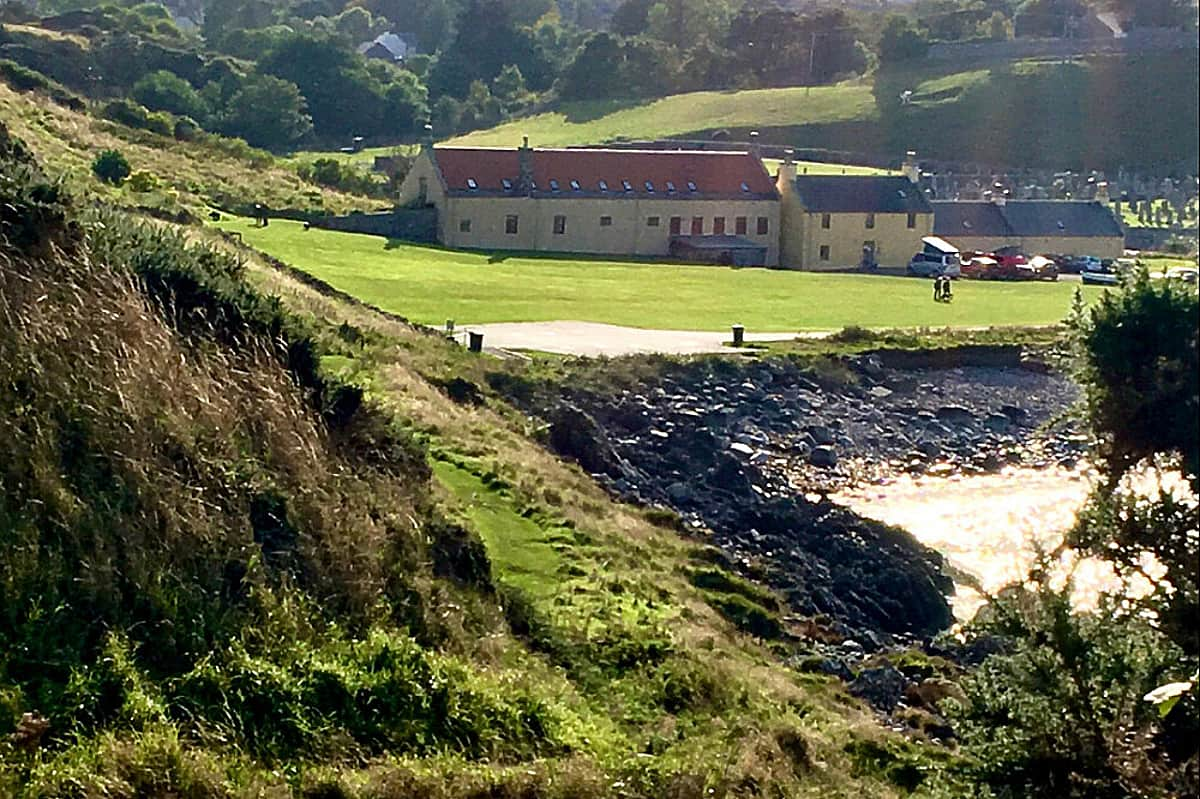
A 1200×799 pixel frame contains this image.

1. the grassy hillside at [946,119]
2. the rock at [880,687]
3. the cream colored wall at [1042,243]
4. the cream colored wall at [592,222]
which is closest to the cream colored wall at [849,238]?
the cream colored wall at [592,222]

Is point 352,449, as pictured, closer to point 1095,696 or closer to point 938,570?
point 1095,696

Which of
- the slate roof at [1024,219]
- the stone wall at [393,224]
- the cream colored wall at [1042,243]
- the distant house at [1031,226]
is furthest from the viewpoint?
the slate roof at [1024,219]

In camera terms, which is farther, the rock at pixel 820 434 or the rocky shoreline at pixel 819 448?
the rock at pixel 820 434

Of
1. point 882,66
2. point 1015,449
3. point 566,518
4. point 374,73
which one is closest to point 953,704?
point 566,518

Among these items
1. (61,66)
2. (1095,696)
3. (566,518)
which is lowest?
(566,518)

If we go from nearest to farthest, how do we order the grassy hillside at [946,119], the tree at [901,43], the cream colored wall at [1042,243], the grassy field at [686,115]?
the cream colored wall at [1042,243] < the grassy hillside at [946,119] < the grassy field at [686,115] < the tree at [901,43]

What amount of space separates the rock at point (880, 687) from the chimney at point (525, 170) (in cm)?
4159

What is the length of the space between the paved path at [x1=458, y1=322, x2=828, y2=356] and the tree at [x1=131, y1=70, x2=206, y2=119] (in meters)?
42.4

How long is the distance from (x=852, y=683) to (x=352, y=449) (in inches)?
239

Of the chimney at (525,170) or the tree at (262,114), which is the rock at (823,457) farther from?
the tree at (262,114)

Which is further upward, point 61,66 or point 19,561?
point 61,66

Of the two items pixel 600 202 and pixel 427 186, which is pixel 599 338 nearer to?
→ pixel 600 202

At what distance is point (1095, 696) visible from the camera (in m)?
8.23

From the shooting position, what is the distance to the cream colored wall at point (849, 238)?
59.5m
